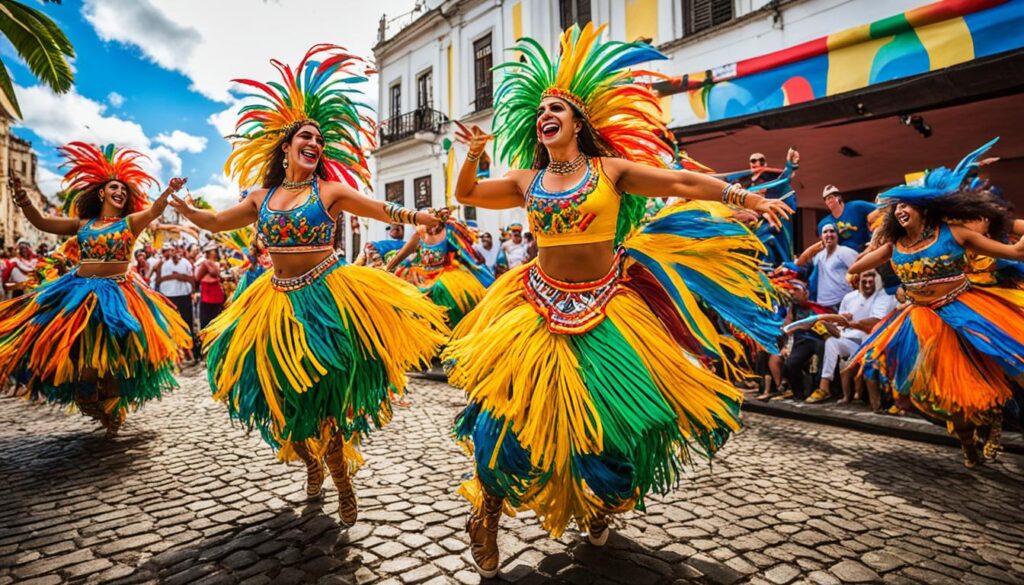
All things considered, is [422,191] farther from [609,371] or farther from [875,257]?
[609,371]

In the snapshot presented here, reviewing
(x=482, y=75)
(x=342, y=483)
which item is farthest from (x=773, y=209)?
(x=482, y=75)

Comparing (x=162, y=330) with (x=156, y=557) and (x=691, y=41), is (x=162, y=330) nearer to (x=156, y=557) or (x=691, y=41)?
(x=156, y=557)

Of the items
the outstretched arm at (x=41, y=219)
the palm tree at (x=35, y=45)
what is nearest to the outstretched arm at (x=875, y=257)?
the outstretched arm at (x=41, y=219)

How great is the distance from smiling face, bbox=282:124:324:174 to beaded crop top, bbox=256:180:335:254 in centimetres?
23

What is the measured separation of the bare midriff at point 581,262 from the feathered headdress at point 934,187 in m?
3.19

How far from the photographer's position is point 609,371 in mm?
2564

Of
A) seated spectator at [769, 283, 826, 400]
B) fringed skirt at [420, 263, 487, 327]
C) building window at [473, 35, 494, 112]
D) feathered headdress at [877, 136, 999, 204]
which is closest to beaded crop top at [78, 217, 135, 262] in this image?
fringed skirt at [420, 263, 487, 327]

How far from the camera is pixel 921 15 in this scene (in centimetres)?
800

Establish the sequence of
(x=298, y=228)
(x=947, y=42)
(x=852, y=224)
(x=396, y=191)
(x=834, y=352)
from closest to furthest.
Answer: (x=298, y=228), (x=834, y=352), (x=852, y=224), (x=947, y=42), (x=396, y=191)

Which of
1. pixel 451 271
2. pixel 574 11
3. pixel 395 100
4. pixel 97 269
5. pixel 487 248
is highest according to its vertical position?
pixel 395 100

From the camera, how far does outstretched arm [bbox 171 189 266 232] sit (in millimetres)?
3949

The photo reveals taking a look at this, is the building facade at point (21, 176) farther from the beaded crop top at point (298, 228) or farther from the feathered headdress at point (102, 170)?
the beaded crop top at point (298, 228)

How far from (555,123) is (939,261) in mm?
3469

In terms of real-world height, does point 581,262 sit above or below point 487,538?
above
